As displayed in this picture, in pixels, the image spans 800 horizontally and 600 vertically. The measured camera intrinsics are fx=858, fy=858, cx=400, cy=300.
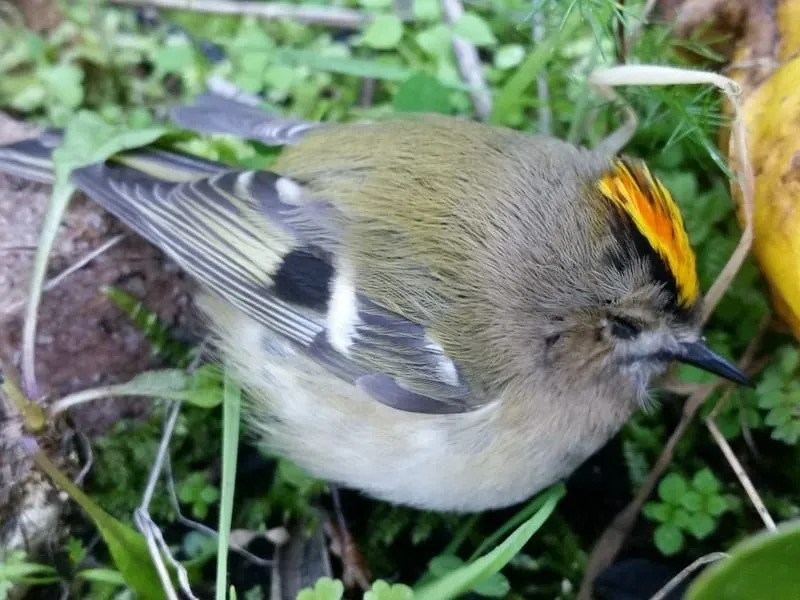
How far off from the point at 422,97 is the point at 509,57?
0.90ft

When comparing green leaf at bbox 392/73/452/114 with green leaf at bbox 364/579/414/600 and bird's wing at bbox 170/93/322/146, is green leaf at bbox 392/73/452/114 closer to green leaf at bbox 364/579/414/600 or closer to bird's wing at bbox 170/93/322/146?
bird's wing at bbox 170/93/322/146

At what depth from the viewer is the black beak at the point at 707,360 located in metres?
1.36

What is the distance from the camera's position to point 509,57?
2.01 meters

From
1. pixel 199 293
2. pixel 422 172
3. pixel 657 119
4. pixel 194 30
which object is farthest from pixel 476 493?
pixel 194 30

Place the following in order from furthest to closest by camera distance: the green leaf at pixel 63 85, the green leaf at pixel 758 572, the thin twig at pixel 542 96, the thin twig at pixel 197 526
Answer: the green leaf at pixel 63 85 < the thin twig at pixel 542 96 < the thin twig at pixel 197 526 < the green leaf at pixel 758 572

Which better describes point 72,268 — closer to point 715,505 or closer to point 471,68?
point 471,68

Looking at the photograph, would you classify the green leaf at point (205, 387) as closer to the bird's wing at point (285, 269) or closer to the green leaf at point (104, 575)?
the bird's wing at point (285, 269)

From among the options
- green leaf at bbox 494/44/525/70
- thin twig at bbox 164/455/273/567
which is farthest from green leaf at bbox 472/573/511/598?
green leaf at bbox 494/44/525/70

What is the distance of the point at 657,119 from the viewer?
5.32 ft

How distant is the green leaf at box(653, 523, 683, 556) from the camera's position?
144 centimetres

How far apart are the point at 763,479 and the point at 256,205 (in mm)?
1033

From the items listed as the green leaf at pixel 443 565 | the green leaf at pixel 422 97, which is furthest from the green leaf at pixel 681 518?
the green leaf at pixel 422 97

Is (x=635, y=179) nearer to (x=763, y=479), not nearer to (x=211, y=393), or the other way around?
(x=763, y=479)

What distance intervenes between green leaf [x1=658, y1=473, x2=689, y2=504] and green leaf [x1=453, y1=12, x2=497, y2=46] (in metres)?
1.07
